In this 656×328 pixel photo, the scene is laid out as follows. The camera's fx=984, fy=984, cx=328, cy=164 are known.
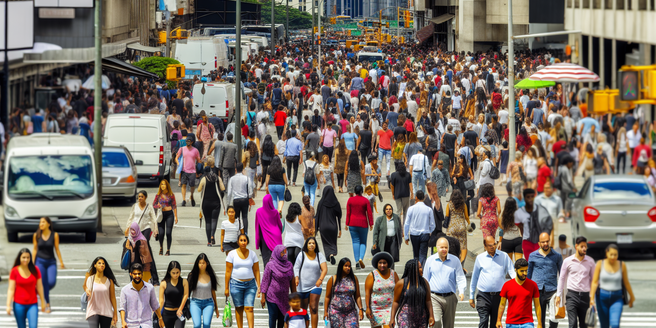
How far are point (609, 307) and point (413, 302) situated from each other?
175 inches

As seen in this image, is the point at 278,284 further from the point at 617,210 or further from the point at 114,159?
the point at 617,210

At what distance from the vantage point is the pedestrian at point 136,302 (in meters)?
10.3

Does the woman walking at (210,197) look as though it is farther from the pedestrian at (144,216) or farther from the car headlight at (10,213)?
the car headlight at (10,213)

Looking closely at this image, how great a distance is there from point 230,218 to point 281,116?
1401 centimetres

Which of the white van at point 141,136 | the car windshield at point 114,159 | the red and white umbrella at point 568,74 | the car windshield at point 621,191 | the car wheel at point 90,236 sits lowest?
the car wheel at point 90,236

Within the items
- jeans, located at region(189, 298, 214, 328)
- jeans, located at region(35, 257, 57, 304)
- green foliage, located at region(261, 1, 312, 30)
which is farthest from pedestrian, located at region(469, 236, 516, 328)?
green foliage, located at region(261, 1, 312, 30)

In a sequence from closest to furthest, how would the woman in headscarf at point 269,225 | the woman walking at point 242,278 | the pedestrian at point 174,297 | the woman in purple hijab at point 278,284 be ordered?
the pedestrian at point 174,297
the woman in purple hijab at point 278,284
the woman walking at point 242,278
the woman in headscarf at point 269,225

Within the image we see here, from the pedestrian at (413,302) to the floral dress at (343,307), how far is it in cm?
55

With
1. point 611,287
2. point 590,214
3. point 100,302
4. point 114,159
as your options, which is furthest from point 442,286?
point 114,159

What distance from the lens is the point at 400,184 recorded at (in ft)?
61.1

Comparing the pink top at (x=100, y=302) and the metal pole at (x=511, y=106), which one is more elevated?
the metal pole at (x=511, y=106)

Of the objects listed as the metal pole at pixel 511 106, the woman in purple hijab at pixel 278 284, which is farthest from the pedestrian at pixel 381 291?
the metal pole at pixel 511 106

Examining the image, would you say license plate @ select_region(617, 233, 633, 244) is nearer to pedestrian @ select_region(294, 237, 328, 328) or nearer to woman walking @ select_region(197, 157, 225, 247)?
pedestrian @ select_region(294, 237, 328, 328)

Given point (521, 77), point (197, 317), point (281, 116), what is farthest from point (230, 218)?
point (281, 116)
